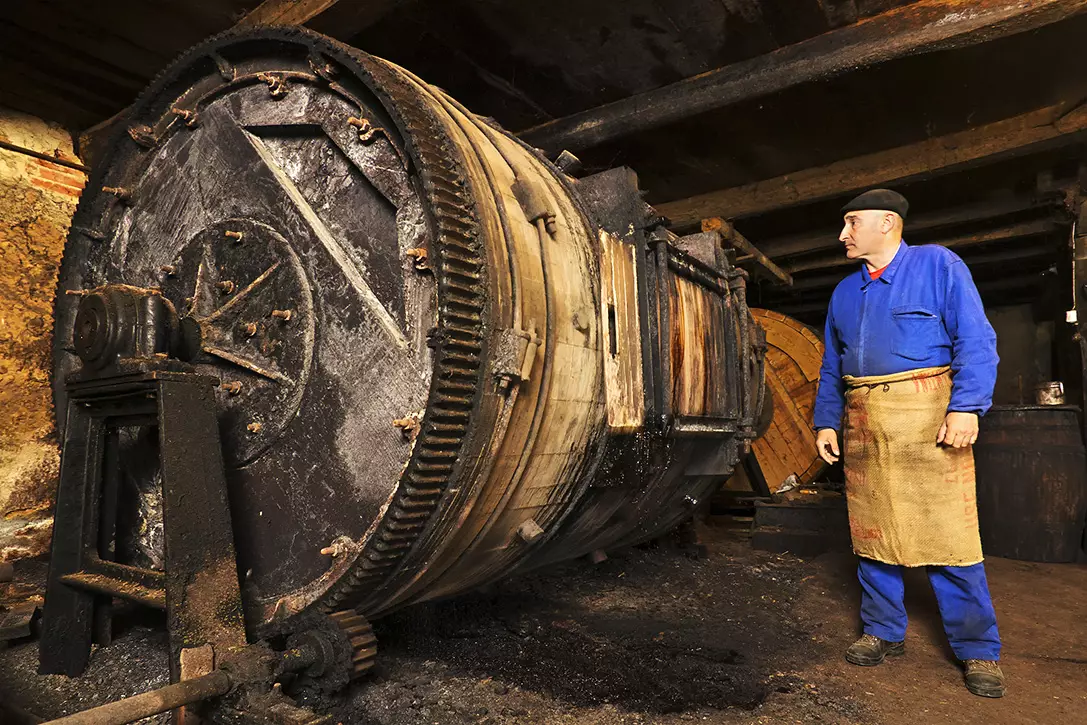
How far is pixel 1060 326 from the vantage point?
7.27 metres

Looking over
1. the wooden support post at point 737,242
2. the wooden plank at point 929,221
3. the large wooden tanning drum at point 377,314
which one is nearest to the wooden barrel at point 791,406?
the wooden support post at point 737,242

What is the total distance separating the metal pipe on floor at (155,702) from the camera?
4.35ft

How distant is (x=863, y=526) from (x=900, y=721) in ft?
2.50

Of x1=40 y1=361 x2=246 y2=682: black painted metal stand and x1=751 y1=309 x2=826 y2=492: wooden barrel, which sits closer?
x1=40 y1=361 x2=246 y2=682: black painted metal stand

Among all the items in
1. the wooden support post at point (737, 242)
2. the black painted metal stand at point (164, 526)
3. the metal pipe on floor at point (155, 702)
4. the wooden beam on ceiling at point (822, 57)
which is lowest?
the metal pipe on floor at point (155, 702)

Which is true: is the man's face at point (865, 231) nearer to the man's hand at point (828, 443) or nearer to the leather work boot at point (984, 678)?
the man's hand at point (828, 443)

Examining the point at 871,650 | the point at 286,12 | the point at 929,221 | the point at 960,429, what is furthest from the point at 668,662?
the point at 929,221

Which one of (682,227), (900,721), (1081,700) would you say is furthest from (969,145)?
(900,721)

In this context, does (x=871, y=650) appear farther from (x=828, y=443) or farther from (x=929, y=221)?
(x=929, y=221)

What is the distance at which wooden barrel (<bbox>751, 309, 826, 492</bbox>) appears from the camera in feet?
19.7

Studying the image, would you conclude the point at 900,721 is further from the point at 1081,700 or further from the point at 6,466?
the point at 6,466

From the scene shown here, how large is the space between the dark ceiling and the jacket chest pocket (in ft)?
5.51

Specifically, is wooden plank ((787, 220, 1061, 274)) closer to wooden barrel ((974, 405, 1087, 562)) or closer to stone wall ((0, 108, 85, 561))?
wooden barrel ((974, 405, 1087, 562))

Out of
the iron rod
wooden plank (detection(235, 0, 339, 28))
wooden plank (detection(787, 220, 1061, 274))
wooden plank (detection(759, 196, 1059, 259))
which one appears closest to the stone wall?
the iron rod
